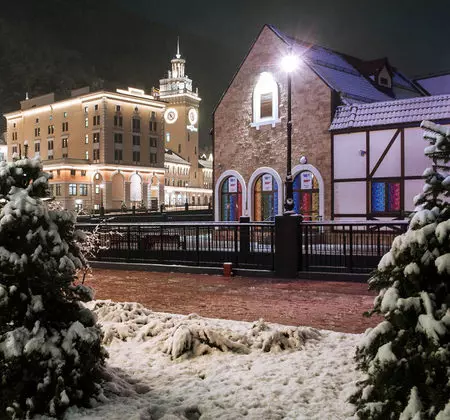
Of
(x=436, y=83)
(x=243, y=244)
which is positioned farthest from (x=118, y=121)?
(x=243, y=244)

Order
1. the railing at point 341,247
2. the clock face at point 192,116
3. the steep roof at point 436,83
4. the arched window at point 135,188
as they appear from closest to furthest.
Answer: the railing at point 341,247
the steep roof at point 436,83
the arched window at point 135,188
the clock face at point 192,116

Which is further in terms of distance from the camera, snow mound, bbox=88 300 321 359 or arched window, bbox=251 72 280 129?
arched window, bbox=251 72 280 129

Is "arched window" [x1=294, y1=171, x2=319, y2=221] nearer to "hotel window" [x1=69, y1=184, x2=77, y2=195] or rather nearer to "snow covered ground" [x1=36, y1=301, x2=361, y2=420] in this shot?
"snow covered ground" [x1=36, y1=301, x2=361, y2=420]

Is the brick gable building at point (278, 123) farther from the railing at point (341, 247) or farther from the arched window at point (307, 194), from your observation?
the railing at point (341, 247)

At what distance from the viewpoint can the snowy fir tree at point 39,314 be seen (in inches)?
173

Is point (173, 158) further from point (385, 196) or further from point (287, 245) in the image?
point (287, 245)

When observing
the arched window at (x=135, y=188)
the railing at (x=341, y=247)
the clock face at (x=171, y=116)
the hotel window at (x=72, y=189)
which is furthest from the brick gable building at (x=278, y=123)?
the clock face at (x=171, y=116)

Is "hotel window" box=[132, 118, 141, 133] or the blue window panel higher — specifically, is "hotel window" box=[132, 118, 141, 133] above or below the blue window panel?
above

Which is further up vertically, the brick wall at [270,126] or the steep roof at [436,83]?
the steep roof at [436,83]

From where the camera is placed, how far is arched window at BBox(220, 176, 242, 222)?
3044 cm

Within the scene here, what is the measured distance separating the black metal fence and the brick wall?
12.1m

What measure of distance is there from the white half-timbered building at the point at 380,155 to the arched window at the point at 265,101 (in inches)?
154

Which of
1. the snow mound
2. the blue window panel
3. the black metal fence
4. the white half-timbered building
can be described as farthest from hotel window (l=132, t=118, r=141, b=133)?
the snow mound

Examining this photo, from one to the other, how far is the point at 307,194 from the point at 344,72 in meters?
8.11
